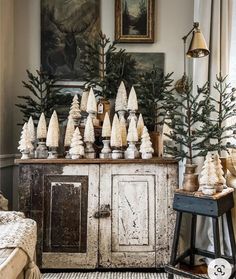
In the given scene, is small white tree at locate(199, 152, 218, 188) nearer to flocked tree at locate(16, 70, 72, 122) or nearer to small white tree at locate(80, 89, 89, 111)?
small white tree at locate(80, 89, 89, 111)

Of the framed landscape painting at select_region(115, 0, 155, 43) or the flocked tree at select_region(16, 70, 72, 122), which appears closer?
the flocked tree at select_region(16, 70, 72, 122)

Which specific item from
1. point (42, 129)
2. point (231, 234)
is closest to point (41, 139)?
point (42, 129)

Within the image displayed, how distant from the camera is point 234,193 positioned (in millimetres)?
2320

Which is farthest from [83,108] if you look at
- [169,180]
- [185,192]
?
[185,192]

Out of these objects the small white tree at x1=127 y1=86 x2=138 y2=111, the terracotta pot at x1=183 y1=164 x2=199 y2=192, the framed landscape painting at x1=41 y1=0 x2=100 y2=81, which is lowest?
the terracotta pot at x1=183 y1=164 x2=199 y2=192

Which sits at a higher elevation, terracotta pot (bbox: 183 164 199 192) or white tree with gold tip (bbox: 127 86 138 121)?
white tree with gold tip (bbox: 127 86 138 121)

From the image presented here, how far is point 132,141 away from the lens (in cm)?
238

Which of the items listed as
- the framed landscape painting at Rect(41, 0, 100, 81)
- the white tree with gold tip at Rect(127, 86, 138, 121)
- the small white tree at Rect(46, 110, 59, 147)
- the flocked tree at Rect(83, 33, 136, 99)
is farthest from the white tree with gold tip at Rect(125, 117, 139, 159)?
the framed landscape painting at Rect(41, 0, 100, 81)

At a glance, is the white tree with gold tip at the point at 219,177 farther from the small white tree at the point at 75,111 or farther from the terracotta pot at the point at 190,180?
the small white tree at the point at 75,111

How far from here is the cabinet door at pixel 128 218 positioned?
2.34 metres

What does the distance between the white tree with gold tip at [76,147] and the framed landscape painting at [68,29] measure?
0.70 m

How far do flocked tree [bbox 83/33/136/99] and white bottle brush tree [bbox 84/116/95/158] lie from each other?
0.33 m

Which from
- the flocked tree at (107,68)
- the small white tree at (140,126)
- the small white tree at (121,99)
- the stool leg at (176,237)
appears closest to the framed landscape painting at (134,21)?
the flocked tree at (107,68)

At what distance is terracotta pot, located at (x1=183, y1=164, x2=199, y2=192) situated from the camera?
213 cm
